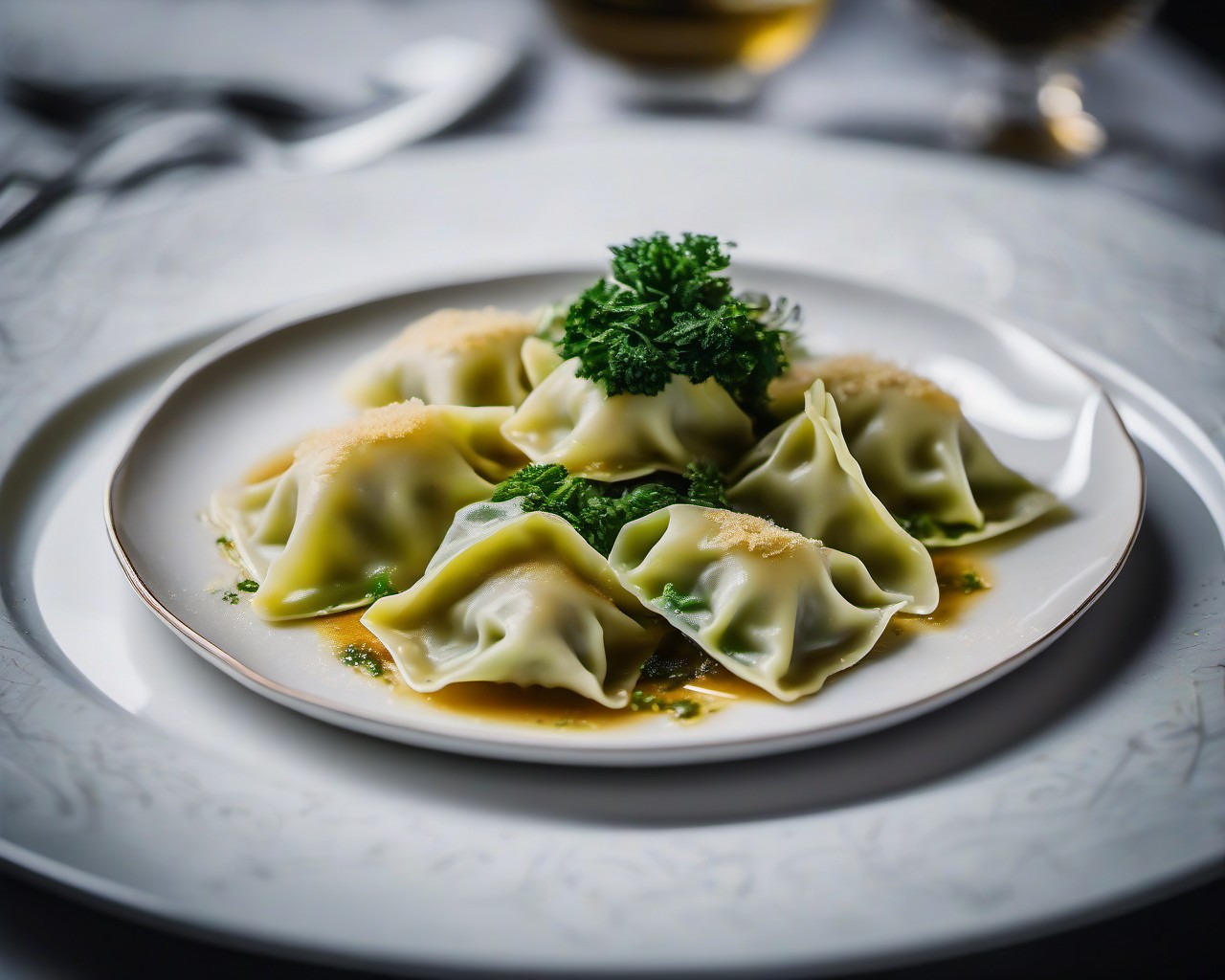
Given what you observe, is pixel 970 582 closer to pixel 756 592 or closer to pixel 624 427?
pixel 756 592

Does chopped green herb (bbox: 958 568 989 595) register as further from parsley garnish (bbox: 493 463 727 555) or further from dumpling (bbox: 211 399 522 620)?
dumpling (bbox: 211 399 522 620)

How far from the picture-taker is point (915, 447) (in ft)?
11.8

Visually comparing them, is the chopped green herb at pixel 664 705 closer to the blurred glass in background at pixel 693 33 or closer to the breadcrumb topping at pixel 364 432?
the breadcrumb topping at pixel 364 432

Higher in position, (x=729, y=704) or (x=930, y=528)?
(x=930, y=528)

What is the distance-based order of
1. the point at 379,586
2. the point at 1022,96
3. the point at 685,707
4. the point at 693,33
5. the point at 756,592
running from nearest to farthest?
the point at 685,707 < the point at 756,592 < the point at 379,586 < the point at 693,33 < the point at 1022,96

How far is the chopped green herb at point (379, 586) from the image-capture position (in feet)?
10.1

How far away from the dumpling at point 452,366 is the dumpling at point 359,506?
358mm

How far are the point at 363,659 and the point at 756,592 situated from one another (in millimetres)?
923

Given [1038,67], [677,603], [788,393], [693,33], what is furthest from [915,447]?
[1038,67]

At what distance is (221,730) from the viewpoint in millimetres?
2586

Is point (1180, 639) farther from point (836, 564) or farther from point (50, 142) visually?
point (50, 142)

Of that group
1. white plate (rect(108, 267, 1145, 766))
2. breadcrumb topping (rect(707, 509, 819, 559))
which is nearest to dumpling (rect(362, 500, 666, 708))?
white plate (rect(108, 267, 1145, 766))

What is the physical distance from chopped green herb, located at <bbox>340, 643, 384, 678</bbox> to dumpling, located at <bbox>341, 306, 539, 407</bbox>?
1.08 m

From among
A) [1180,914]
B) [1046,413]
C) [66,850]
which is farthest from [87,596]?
[1046,413]
